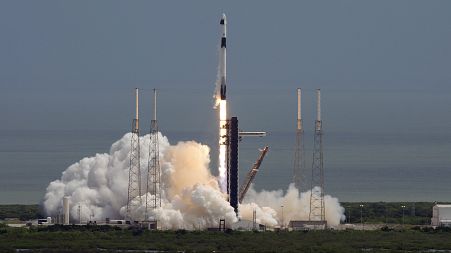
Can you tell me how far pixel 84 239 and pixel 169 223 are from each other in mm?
4836

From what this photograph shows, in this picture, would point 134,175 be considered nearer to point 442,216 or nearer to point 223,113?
point 223,113

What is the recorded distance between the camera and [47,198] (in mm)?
88438

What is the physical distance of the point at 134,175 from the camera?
281 feet

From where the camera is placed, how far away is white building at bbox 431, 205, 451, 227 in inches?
3465

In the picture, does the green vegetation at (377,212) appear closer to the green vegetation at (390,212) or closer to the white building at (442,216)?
the green vegetation at (390,212)

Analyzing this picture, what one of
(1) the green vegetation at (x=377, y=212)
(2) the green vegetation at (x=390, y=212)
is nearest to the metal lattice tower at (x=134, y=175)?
(1) the green vegetation at (x=377, y=212)

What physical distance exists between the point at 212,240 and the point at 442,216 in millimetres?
13190

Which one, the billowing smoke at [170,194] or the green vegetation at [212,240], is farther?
the billowing smoke at [170,194]

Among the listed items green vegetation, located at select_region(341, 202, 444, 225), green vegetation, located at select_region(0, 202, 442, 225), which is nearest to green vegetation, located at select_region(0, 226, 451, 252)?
green vegetation, located at select_region(0, 202, 442, 225)

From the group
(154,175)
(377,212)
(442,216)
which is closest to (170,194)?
(154,175)

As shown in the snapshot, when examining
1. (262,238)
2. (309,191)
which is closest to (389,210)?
(309,191)

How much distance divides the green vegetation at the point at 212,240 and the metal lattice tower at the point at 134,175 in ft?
5.29

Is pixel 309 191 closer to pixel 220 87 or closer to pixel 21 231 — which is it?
pixel 220 87

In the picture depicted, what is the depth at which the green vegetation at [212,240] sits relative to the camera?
7769cm
